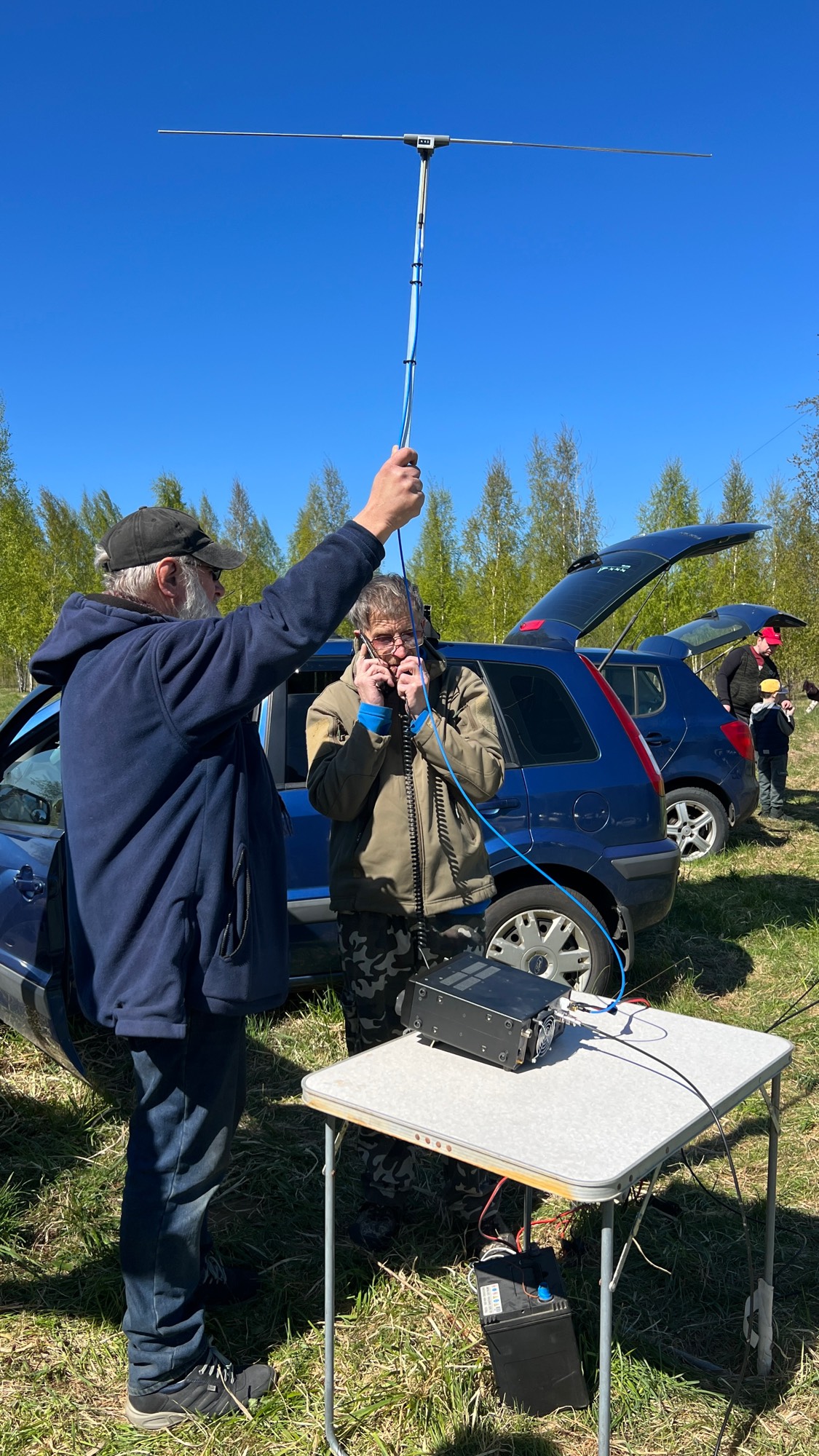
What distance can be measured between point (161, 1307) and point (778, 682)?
387 inches

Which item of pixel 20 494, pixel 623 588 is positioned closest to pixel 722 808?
pixel 623 588

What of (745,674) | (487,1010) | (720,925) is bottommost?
(720,925)

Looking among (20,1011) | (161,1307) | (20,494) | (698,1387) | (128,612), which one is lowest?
(698,1387)

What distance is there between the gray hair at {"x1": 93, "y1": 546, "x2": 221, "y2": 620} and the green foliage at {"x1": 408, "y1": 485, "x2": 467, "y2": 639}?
25.3 meters

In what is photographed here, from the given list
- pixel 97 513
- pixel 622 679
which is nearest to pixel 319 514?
pixel 97 513

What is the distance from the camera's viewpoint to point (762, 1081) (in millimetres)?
2248

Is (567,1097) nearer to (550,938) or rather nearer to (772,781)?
(550,938)

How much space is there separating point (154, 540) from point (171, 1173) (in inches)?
57.5

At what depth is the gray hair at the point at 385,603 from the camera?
289 centimetres

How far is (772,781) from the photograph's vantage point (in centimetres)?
1104

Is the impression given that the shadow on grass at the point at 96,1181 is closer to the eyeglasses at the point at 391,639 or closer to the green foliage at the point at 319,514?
the eyeglasses at the point at 391,639

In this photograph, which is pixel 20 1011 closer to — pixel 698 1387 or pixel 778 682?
pixel 698 1387

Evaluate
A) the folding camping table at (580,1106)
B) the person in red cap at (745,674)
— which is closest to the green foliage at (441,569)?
the person in red cap at (745,674)

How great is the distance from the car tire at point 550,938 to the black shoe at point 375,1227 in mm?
1603
